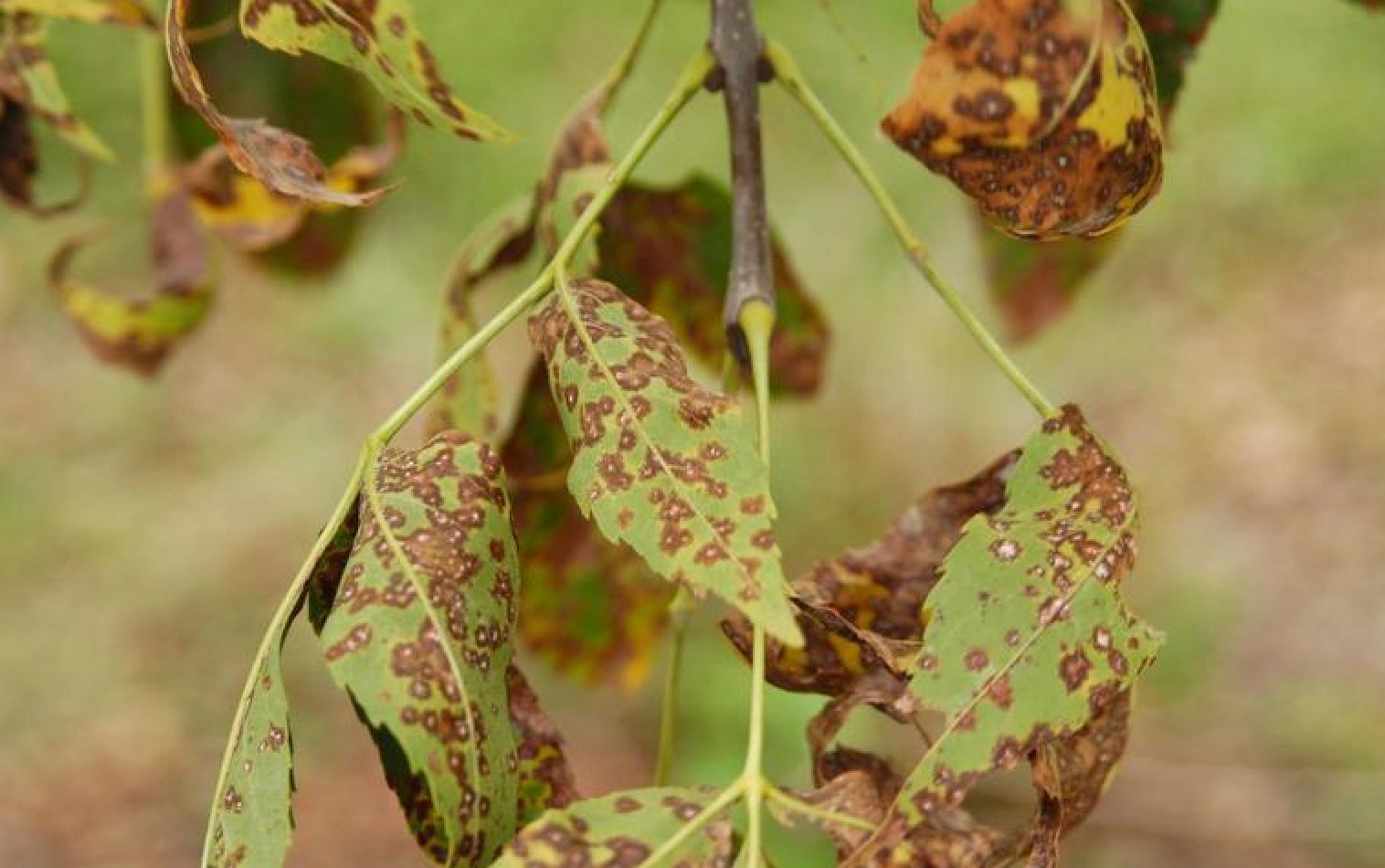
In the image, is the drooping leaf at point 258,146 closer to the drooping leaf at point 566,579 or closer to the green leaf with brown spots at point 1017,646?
the green leaf with brown spots at point 1017,646

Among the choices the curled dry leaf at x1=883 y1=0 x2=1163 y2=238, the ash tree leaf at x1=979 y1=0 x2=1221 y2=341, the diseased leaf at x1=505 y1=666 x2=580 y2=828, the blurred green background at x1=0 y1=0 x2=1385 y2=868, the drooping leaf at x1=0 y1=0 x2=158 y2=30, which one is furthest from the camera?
the blurred green background at x1=0 y1=0 x2=1385 y2=868

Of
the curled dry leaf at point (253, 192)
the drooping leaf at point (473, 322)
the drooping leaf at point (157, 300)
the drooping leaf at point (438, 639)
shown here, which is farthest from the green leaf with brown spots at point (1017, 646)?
the drooping leaf at point (157, 300)

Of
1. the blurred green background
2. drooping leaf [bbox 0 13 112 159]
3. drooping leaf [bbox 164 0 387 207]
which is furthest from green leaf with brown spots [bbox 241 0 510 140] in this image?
the blurred green background

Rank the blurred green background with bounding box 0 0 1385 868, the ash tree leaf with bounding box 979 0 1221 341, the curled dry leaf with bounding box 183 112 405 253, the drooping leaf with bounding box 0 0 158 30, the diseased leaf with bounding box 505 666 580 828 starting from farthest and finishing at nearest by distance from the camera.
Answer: the blurred green background with bounding box 0 0 1385 868 < the ash tree leaf with bounding box 979 0 1221 341 < the curled dry leaf with bounding box 183 112 405 253 < the drooping leaf with bounding box 0 0 158 30 < the diseased leaf with bounding box 505 666 580 828

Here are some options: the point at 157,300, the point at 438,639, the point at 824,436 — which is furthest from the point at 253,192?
the point at 824,436

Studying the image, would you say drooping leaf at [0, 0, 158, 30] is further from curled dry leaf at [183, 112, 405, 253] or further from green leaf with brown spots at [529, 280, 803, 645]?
green leaf with brown spots at [529, 280, 803, 645]

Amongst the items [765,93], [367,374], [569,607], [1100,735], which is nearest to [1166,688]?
[765,93]

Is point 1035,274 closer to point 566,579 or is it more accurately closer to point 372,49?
point 566,579
